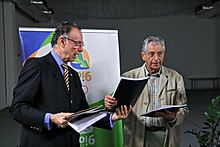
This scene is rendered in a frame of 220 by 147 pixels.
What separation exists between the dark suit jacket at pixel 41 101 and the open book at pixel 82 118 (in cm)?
14

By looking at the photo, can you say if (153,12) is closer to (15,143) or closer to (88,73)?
(15,143)

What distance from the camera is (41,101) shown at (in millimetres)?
1522

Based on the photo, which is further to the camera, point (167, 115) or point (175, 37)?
point (175, 37)

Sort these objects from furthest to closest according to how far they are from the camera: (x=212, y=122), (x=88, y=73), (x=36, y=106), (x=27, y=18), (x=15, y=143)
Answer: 1. (x=27, y=18)
2. (x=15, y=143)
3. (x=88, y=73)
4. (x=36, y=106)
5. (x=212, y=122)

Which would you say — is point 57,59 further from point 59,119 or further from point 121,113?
point 121,113

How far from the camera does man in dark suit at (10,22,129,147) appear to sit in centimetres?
145

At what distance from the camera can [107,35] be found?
242 centimetres

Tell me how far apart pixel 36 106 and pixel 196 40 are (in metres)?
12.0

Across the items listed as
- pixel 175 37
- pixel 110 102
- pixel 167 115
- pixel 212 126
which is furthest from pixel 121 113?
pixel 175 37

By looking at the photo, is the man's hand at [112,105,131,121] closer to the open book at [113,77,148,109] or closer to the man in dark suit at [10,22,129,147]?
the open book at [113,77,148,109]

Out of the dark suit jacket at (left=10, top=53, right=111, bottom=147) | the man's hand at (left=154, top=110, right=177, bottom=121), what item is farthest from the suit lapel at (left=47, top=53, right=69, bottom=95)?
the man's hand at (left=154, top=110, right=177, bottom=121)

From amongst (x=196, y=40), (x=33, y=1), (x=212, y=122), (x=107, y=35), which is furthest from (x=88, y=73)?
(x=196, y=40)

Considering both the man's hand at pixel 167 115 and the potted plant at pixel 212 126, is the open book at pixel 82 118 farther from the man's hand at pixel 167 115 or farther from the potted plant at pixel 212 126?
the potted plant at pixel 212 126

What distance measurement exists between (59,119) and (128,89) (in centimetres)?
40
